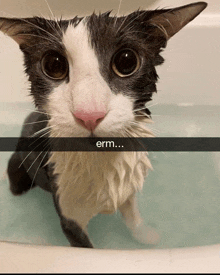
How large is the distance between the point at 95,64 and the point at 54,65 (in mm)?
95

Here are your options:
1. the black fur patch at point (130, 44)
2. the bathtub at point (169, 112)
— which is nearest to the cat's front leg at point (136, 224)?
the bathtub at point (169, 112)

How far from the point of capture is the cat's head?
536 millimetres

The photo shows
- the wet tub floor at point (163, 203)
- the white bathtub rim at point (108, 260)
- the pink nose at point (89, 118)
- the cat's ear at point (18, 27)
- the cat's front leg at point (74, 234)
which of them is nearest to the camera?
the white bathtub rim at point (108, 260)

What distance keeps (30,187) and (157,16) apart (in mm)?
655

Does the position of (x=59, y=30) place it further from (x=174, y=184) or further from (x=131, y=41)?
(x=174, y=184)

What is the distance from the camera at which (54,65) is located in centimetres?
60

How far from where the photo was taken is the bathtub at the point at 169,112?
1.27 ft

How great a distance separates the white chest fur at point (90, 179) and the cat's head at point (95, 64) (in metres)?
0.10

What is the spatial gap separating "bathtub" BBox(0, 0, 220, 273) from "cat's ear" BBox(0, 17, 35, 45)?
87mm

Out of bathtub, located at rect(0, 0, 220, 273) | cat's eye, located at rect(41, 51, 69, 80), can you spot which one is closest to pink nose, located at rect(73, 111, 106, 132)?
cat's eye, located at rect(41, 51, 69, 80)

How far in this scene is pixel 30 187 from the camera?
96 centimetres

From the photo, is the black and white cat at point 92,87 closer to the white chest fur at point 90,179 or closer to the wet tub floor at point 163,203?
the white chest fur at point 90,179

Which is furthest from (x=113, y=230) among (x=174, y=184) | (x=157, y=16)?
(x=157, y=16)
